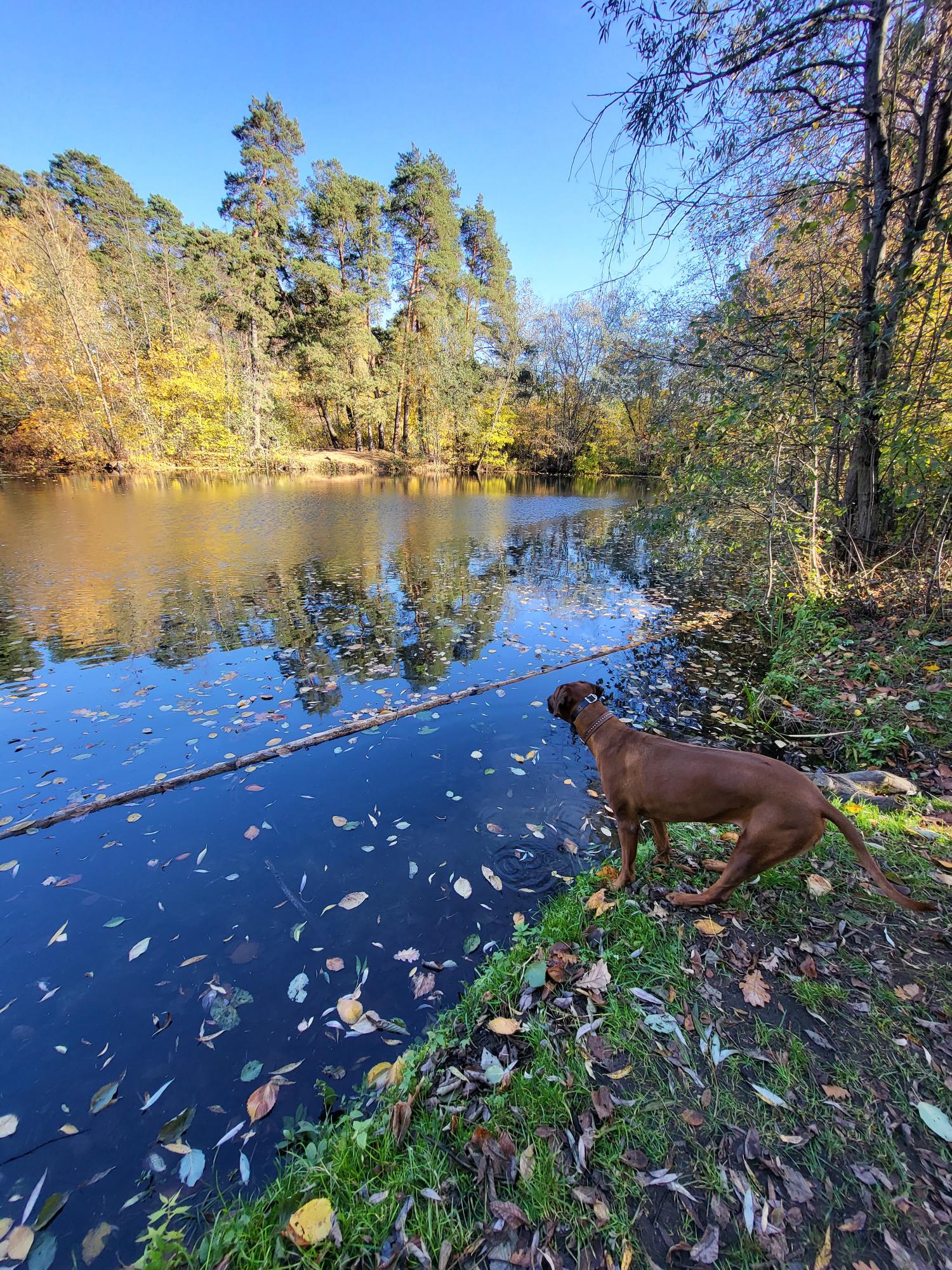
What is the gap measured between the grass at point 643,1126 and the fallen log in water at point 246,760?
301 cm

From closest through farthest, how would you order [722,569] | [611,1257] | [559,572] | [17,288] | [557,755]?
1. [611,1257]
2. [557,755]
3. [559,572]
4. [722,569]
5. [17,288]

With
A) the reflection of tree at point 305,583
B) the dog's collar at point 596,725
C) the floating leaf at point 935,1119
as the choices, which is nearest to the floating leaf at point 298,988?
the dog's collar at point 596,725

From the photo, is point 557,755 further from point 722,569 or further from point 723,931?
point 722,569

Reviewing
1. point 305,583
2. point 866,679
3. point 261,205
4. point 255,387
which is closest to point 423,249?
point 261,205

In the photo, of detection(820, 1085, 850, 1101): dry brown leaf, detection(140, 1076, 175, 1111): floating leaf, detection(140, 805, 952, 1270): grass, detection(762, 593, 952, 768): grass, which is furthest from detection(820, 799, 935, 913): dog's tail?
detection(140, 1076, 175, 1111): floating leaf

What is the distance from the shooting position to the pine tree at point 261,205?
3447cm

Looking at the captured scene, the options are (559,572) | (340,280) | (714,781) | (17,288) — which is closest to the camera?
(714,781)

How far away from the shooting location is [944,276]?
5.84 m

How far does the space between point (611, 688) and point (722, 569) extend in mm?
10072

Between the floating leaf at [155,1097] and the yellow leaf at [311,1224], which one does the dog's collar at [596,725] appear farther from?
the floating leaf at [155,1097]

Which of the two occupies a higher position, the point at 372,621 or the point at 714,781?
the point at 714,781

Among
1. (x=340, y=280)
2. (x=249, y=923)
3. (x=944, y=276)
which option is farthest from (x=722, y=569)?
(x=340, y=280)

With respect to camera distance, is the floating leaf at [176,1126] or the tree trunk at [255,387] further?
the tree trunk at [255,387]

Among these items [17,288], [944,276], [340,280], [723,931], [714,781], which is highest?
[340,280]
